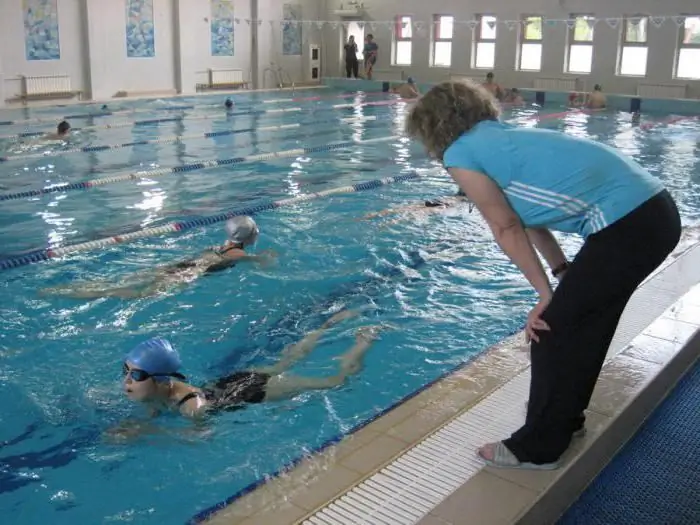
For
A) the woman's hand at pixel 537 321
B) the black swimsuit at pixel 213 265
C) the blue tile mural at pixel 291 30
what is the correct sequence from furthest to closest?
1. the blue tile mural at pixel 291 30
2. the black swimsuit at pixel 213 265
3. the woman's hand at pixel 537 321

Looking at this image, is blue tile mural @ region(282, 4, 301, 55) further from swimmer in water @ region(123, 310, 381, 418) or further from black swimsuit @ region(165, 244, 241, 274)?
swimmer in water @ region(123, 310, 381, 418)

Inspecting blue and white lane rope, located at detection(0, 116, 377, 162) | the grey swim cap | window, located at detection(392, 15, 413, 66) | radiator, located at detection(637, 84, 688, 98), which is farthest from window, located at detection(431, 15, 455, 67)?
the grey swim cap

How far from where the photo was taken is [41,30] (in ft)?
58.6

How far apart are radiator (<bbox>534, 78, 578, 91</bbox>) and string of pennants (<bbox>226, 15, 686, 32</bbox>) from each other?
148 cm

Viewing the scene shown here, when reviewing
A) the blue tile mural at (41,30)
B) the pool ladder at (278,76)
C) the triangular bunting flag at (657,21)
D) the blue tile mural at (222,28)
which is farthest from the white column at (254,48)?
the triangular bunting flag at (657,21)

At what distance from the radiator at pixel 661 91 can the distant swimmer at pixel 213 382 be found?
17.6m

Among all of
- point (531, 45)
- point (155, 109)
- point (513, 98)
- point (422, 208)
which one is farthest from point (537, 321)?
point (531, 45)

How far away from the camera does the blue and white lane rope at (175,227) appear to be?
243 inches

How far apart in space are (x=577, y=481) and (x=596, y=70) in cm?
2022

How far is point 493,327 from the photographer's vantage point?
5059 mm

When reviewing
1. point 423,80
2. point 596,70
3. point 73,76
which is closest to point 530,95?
point 596,70

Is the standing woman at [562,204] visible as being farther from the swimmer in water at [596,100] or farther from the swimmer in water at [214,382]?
the swimmer in water at [596,100]

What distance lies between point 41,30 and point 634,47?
15279 mm

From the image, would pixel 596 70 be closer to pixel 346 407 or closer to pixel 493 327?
pixel 493 327
